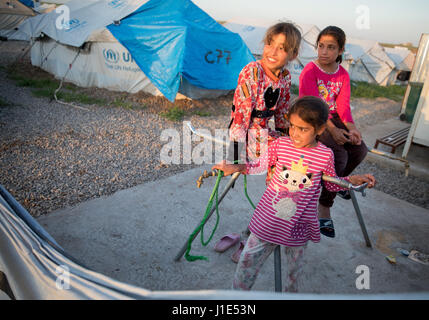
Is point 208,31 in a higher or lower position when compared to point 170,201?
higher

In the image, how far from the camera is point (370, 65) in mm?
16812

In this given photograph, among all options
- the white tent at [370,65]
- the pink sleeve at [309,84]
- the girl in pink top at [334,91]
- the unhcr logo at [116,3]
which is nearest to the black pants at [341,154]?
the girl in pink top at [334,91]

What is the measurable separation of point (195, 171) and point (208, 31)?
5600mm

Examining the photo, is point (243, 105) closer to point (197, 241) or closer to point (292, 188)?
point (292, 188)

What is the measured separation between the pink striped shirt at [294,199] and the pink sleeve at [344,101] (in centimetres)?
94

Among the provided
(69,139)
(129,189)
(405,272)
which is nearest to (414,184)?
(405,272)

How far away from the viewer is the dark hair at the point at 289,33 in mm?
1891

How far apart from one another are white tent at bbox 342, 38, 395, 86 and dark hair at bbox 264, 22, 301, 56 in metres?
16.8

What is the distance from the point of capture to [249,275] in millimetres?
1755

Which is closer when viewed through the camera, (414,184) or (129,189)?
(129,189)

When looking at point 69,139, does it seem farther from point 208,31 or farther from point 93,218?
point 208,31

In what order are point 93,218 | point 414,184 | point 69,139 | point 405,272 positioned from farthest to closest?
1. point 69,139
2. point 414,184
3. point 93,218
4. point 405,272
